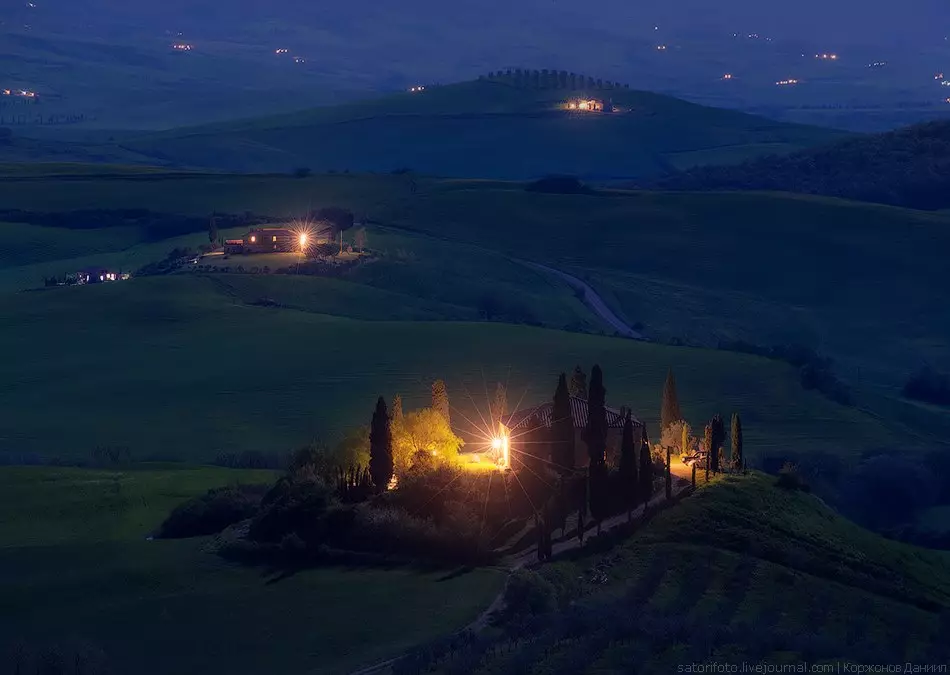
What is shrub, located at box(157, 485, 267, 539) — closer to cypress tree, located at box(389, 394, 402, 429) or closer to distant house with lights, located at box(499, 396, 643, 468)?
cypress tree, located at box(389, 394, 402, 429)

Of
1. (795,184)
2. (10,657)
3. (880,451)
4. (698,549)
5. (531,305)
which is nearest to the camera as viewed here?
(10,657)

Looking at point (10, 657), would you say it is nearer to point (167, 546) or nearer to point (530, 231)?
point (167, 546)

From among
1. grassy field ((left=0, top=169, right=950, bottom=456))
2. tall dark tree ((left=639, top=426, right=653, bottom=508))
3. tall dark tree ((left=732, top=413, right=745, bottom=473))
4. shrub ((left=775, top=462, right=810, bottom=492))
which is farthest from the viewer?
grassy field ((left=0, top=169, right=950, bottom=456))

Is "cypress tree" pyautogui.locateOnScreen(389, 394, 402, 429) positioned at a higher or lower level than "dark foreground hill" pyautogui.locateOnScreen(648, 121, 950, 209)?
lower

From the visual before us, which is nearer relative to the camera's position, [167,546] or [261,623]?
[261,623]

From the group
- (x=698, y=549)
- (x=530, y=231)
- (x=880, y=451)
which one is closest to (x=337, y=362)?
A: (x=880, y=451)

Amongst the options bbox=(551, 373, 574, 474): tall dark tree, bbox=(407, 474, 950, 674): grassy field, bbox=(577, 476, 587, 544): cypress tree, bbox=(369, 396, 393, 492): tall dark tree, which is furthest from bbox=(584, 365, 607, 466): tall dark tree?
bbox=(369, 396, 393, 492): tall dark tree

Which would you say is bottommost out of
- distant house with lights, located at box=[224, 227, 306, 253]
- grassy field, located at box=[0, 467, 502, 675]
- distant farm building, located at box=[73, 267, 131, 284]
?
grassy field, located at box=[0, 467, 502, 675]
